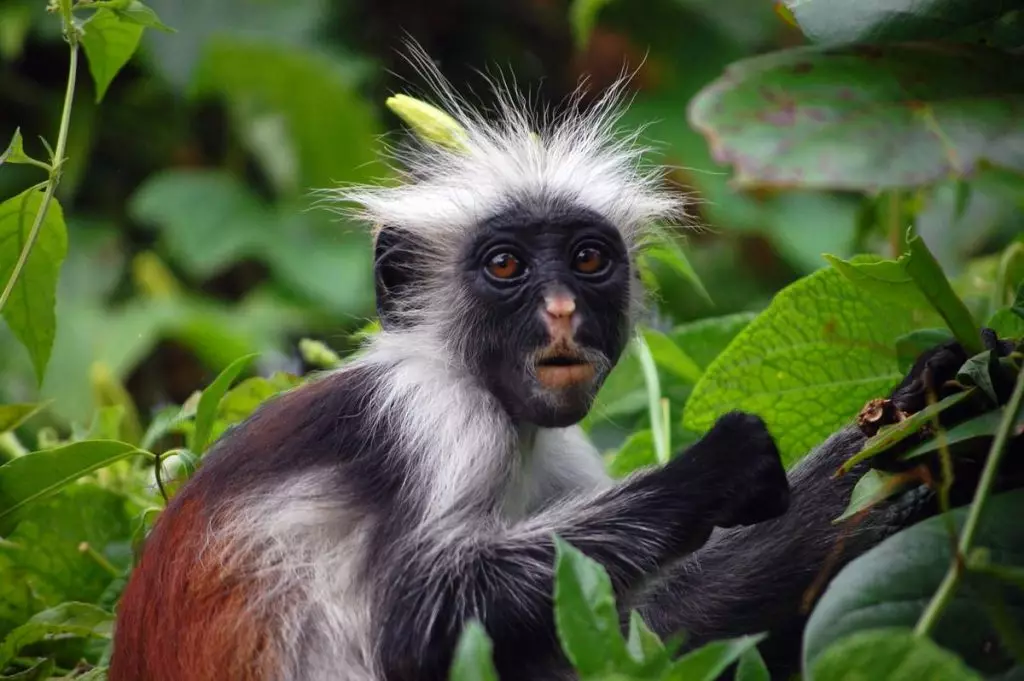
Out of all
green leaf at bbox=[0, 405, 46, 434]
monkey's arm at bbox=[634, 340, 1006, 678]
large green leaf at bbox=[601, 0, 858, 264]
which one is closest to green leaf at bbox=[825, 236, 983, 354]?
monkey's arm at bbox=[634, 340, 1006, 678]

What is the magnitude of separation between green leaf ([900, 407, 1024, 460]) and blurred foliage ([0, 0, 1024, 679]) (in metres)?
0.01

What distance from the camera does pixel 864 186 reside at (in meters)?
2.01

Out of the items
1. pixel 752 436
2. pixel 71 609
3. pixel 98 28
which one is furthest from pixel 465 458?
pixel 98 28

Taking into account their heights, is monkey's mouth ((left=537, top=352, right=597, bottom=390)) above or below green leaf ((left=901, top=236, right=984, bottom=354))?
below

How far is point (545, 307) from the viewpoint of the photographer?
10.8 ft

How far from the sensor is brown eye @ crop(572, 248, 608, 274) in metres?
3.49

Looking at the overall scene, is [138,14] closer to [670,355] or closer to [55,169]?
[55,169]

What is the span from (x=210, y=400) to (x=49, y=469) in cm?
42

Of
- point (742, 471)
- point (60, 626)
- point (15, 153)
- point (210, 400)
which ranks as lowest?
point (60, 626)

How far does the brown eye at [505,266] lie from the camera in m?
3.48

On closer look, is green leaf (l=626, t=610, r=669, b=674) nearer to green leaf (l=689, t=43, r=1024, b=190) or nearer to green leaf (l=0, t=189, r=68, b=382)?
green leaf (l=689, t=43, r=1024, b=190)

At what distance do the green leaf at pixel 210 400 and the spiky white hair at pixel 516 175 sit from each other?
26.2 inches

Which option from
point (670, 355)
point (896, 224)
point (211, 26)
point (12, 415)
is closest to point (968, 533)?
point (670, 355)

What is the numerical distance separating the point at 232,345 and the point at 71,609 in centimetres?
647
